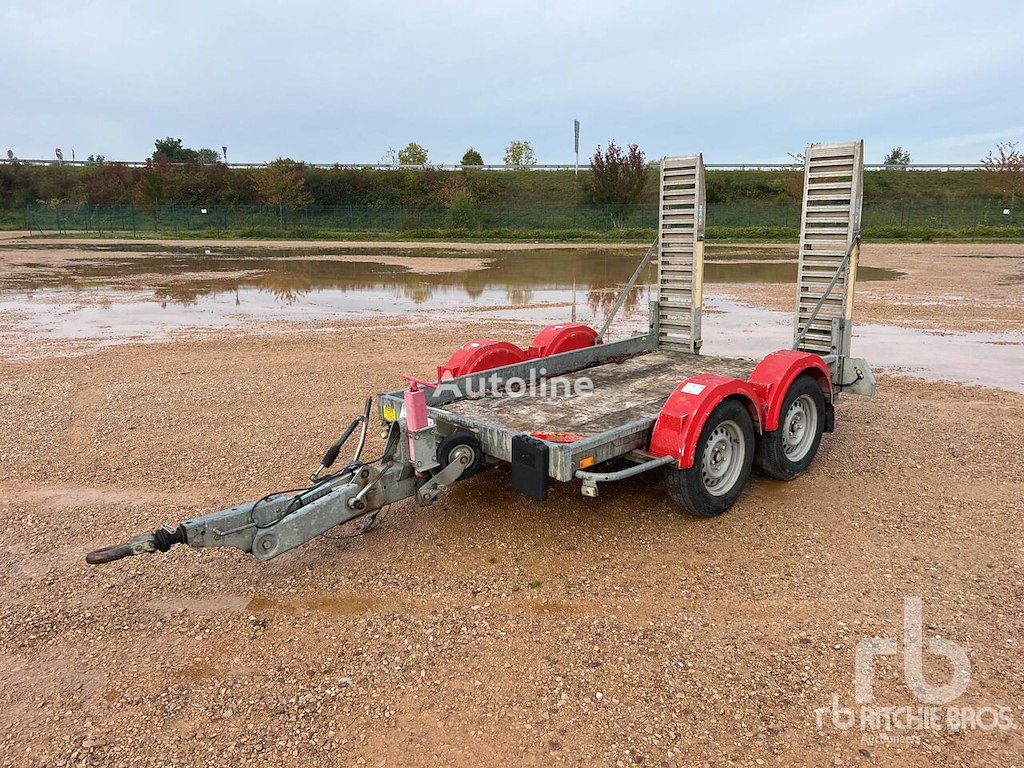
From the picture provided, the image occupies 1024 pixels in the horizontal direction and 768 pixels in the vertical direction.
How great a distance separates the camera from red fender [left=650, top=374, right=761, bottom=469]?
4625 millimetres

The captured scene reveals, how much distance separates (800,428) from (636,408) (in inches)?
61.9

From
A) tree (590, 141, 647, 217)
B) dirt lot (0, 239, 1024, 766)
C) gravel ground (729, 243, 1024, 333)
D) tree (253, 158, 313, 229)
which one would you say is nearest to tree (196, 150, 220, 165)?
tree (253, 158, 313, 229)

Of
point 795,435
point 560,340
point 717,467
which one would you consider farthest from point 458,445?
point 795,435

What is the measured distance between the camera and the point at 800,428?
604 cm

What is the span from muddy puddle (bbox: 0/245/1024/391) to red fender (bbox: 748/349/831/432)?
16.5 feet

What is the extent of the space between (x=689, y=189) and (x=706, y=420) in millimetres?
3369

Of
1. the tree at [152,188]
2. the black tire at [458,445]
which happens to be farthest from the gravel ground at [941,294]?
the tree at [152,188]

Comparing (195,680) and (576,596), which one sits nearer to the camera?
(195,680)

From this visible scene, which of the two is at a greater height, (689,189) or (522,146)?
(522,146)

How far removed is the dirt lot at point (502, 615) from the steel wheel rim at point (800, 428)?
258 mm

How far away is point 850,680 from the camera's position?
347 centimetres

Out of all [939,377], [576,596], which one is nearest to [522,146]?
[939,377]

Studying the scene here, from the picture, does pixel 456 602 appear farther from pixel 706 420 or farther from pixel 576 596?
pixel 706 420

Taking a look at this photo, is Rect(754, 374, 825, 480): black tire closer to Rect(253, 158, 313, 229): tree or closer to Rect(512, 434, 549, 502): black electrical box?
Rect(512, 434, 549, 502): black electrical box
